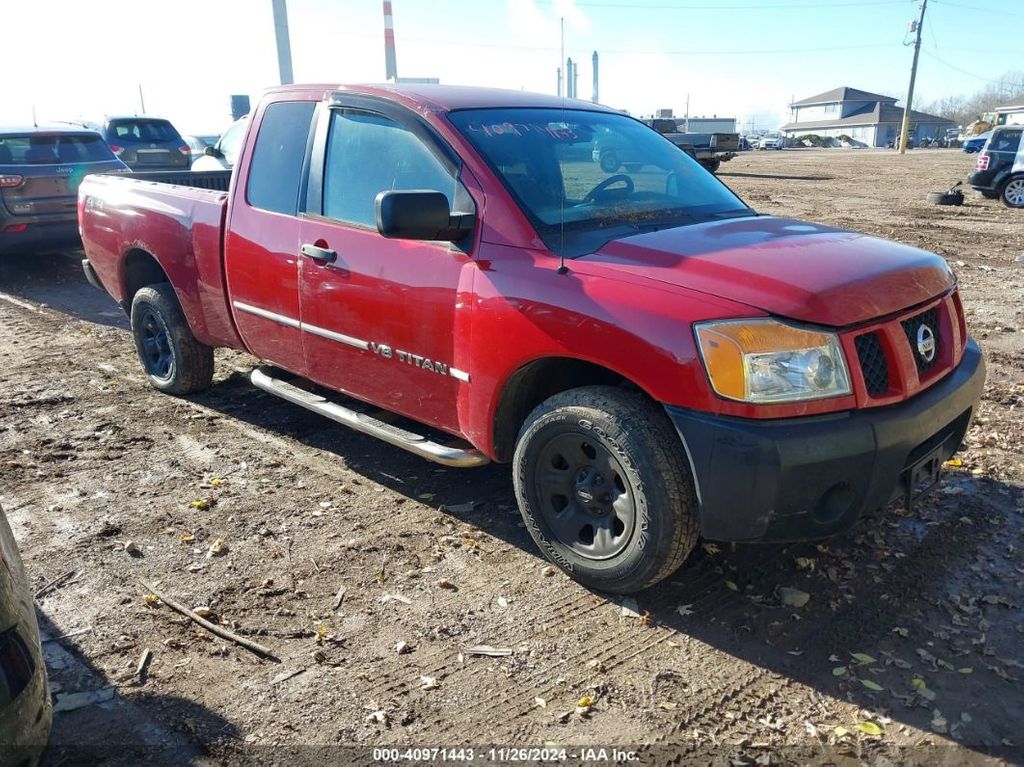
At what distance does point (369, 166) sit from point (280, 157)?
0.76 m

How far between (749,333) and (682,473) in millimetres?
Answer: 552

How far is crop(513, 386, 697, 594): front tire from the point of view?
2918mm

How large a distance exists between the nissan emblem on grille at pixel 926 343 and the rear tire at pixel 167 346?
4.35 metres

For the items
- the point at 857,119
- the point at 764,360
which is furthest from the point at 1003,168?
the point at 857,119

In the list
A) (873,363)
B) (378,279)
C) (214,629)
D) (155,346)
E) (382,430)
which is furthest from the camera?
(155,346)

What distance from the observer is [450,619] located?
3.17 meters

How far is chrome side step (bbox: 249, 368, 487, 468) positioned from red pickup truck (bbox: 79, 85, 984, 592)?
16mm

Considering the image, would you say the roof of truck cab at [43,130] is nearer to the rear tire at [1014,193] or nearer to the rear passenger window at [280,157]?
the rear passenger window at [280,157]

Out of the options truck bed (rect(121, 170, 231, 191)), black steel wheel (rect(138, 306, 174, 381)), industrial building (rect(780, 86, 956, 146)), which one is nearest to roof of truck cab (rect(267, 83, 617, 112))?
black steel wheel (rect(138, 306, 174, 381))

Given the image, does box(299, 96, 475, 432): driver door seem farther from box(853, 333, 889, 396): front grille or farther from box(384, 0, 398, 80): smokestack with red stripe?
box(384, 0, 398, 80): smokestack with red stripe

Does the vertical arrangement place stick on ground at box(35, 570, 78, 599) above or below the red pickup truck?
below

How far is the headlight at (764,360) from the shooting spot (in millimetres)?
2727

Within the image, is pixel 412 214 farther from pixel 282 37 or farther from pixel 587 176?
pixel 282 37

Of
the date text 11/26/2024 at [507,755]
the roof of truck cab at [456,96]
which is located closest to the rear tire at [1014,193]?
the roof of truck cab at [456,96]
